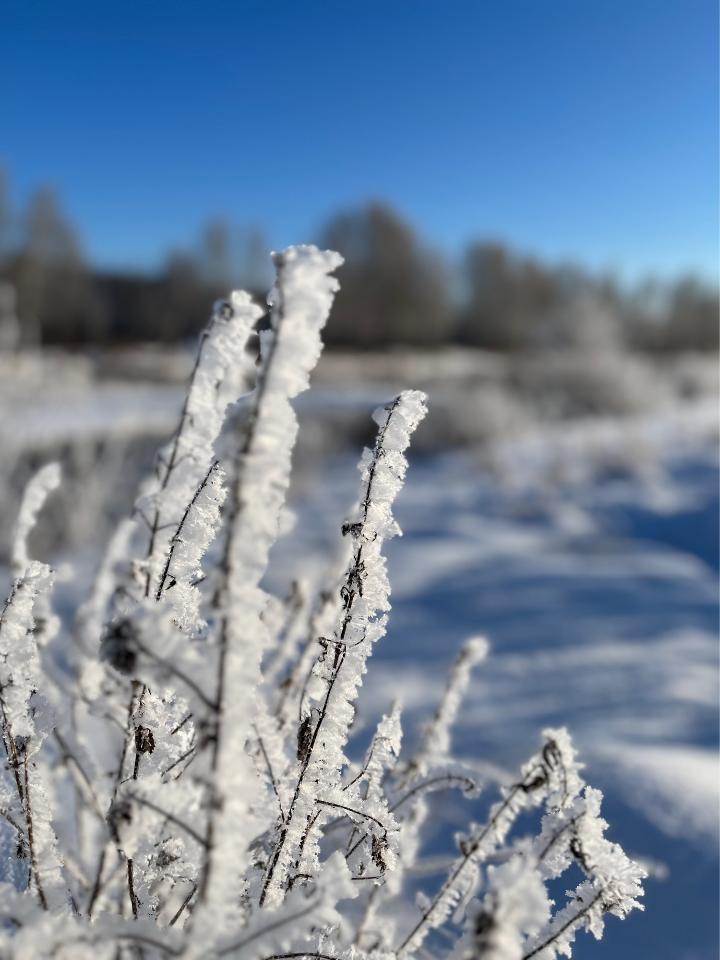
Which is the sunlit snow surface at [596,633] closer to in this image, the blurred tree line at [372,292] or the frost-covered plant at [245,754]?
the frost-covered plant at [245,754]

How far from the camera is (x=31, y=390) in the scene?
346 inches

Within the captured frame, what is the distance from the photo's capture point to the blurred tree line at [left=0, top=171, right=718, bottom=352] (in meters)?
A: 28.5

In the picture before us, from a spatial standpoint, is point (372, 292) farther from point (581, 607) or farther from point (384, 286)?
point (581, 607)

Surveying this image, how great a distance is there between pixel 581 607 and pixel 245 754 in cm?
291

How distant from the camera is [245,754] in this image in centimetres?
62

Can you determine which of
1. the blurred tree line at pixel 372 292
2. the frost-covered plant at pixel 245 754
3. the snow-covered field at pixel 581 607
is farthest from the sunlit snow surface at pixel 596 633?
the blurred tree line at pixel 372 292

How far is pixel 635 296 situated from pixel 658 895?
43.0 metres

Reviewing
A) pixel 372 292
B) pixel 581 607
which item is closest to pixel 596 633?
pixel 581 607

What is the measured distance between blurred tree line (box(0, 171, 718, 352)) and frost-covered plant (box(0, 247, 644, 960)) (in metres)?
28.4

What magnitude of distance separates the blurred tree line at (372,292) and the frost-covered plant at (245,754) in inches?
1117

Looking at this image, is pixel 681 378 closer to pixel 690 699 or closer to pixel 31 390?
pixel 31 390

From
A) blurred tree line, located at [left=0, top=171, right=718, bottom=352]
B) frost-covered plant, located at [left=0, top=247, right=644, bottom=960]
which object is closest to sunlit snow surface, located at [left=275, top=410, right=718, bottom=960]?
frost-covered plant, located at [left=0, top=247, right=644, bottom=960]

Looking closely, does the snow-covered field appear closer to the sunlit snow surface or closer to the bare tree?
the sunlit snow surface

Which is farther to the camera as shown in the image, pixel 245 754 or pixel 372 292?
pixel 372 292
